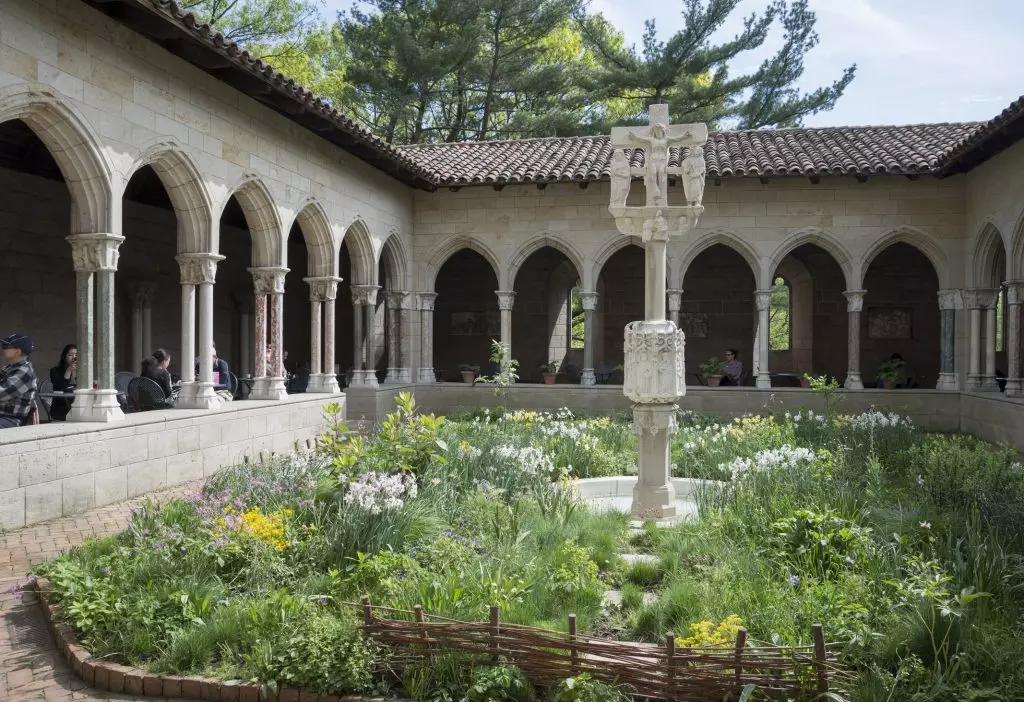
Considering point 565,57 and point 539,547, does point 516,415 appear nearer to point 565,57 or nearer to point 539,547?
point 539,547

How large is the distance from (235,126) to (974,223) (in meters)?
10.7

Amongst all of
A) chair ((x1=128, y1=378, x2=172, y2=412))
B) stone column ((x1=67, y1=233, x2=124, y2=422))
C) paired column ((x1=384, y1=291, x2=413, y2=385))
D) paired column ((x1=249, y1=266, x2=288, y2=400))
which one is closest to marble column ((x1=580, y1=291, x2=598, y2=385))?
paired column ((x1=384, y1=291, x2=413, y2=385))

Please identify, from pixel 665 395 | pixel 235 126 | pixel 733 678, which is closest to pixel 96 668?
pixel 733 678

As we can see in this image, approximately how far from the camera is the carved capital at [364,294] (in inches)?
526

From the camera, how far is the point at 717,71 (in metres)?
21.6

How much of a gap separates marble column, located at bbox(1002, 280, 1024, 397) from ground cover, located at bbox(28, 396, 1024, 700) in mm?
5402

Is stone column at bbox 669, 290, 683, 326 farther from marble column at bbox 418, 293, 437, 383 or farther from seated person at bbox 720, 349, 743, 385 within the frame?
marble column at bbox 418, 293, 437, 383

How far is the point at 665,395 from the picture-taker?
6.11 metres

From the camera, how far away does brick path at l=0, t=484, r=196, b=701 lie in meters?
3.70

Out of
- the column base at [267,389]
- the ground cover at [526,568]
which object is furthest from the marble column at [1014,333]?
the column base at [267,389]

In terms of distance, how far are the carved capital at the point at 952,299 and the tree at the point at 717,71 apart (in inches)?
371

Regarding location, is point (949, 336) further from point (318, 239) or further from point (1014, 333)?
point (318, 239)

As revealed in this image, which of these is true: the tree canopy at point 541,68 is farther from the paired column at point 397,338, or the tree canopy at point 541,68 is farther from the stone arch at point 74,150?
the stone arch at point 74,150

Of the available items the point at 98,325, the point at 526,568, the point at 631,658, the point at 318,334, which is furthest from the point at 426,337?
the point at 631,658
